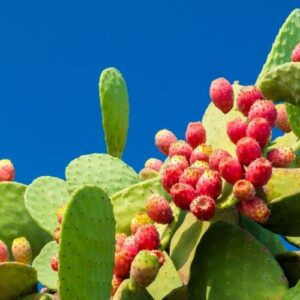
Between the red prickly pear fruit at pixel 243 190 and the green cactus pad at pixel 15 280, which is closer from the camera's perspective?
the red prickly pear fruit at pixel 243 190

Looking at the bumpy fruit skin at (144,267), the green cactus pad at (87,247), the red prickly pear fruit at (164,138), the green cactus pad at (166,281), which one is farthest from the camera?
the red prickly pear fruit at (164,138)

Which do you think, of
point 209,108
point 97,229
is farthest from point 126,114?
point 97,229

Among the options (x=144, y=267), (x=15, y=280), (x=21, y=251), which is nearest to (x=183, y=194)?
(x=144, y=267)

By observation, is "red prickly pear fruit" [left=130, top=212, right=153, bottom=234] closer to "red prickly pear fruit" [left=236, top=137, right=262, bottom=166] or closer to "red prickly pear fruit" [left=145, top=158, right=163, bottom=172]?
"red prickly pear fruit" [left=236, top=137, right=262, bottom=166]

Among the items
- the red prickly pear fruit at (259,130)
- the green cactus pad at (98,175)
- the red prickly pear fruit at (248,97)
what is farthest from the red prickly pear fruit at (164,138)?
the red prickly pear fruit at (259,130)

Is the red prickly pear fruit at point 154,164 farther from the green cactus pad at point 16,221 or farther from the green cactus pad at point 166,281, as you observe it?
the green cactus pad at point 166,281

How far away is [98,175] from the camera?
5.96 feet

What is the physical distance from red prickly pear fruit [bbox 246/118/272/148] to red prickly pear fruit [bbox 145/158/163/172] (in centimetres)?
58

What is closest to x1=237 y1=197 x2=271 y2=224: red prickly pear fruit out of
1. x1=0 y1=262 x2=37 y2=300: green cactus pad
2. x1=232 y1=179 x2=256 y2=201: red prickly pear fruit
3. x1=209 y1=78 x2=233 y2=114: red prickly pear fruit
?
x1=232 y1=179 x2=256 y2=201: red prickly pear fruit

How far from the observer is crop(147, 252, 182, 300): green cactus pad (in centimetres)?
154

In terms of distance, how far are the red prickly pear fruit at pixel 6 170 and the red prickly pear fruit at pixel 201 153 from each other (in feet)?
2.19

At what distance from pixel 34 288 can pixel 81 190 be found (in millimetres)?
533

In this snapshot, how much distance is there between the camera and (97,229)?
1259 millimetres

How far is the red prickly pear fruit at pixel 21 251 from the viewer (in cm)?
177
